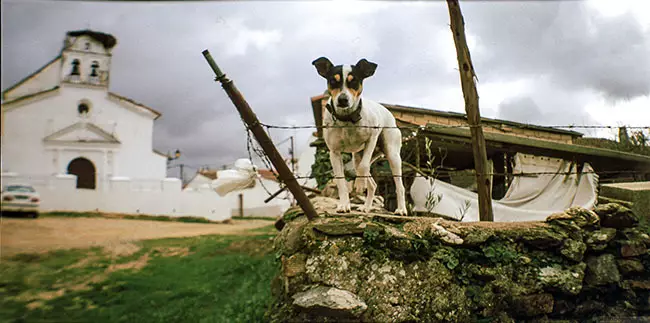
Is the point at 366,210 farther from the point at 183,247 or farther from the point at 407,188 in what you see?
the point at 183,247

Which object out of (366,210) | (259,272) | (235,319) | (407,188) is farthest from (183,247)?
(366,210)

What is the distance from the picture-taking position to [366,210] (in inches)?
132

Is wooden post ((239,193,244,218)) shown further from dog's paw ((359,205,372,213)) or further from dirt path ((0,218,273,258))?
dog's paw ((359,205,372,213))

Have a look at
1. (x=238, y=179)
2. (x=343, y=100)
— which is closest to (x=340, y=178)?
(x=343, y=100)

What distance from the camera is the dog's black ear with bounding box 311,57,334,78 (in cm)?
273

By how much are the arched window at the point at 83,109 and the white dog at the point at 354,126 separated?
4691 millimetres

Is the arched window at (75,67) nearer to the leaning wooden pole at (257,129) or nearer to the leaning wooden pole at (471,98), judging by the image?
the leaning wooden pole at (257,129)

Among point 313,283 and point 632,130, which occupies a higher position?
point 632,130

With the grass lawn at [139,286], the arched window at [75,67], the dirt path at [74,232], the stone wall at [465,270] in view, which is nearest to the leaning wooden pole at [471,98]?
the stone wall at [465,270]

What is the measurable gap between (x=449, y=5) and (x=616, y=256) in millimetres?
2633

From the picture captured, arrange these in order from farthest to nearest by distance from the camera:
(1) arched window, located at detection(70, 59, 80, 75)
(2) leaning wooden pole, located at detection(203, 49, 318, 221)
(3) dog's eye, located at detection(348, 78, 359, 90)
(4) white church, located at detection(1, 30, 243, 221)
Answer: (1) arched window, located at detection(70, 59, 80, 75)
(4) white church, located at detection(1, 30, 243, 221)
(3) dog's eye, located at detection(348, 78, 359, 90)
(2) leaning wooden pole, located at detection(203, 49, 318, 221)

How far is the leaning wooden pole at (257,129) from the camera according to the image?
8.35 ft

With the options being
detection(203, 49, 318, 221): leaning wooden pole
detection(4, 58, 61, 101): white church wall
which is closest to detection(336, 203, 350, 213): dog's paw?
detection(203, 49, 318, 221): leaning wooden pole

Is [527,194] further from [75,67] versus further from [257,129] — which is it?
[75,67]
